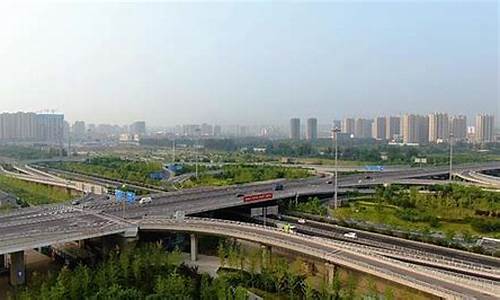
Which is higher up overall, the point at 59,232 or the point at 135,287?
the point at 59,232

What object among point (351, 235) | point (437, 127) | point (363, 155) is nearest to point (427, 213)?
point (351, 235)

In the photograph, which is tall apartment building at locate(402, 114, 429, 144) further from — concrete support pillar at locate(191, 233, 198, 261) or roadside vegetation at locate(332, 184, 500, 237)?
concrete support pillar at locate(191, 233, 198, 261)

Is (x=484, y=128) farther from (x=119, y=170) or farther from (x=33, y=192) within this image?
(x=33, y=192)

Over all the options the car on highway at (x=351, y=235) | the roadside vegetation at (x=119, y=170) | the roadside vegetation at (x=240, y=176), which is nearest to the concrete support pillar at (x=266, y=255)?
the car on highway at (x=351, y=235)

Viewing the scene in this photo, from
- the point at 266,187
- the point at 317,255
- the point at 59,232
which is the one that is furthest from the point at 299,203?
the point at 59,232

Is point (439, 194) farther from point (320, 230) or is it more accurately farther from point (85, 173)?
point (85, 173)

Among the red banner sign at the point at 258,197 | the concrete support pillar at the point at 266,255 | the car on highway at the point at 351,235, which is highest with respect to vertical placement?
the red banner sign at the point at 258,197

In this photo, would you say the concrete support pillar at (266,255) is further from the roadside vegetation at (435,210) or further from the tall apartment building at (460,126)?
the tall apartment building at (460,126)
